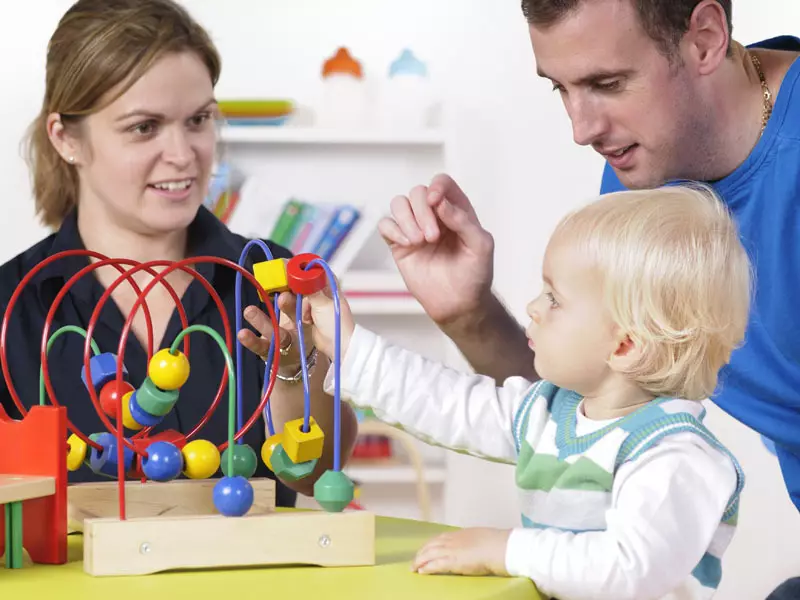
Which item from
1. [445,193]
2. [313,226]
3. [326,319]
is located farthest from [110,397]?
[313,226]

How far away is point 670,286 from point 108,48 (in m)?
1.13

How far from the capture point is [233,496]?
109 centimetres

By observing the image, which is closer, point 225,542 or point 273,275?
point 225,542

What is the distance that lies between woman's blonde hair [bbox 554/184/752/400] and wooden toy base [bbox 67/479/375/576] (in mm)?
353

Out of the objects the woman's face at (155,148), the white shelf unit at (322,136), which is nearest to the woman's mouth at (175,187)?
the woman's face at (155,148)

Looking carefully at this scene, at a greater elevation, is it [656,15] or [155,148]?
[656,15]

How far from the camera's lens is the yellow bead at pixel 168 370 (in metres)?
1.15

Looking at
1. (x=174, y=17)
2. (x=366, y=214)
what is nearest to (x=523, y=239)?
(x=366, y=214)

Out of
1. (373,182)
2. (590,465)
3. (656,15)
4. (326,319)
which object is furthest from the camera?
(373,182)

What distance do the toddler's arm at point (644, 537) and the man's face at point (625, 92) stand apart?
642mm

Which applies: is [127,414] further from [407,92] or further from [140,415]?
[407,92]

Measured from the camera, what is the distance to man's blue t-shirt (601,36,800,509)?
5.20 ft

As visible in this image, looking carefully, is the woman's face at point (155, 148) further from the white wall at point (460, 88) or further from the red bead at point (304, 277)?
the white wall at point (460, 88)

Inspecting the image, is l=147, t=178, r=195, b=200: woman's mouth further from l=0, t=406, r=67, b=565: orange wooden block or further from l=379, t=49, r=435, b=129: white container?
l=379, t=49, r=435, b=129: white container
